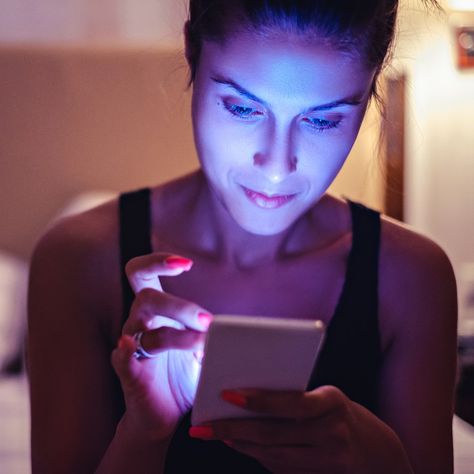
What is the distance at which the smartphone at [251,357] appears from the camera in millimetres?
571

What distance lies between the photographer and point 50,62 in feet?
6.75

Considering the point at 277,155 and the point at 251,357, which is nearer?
the point at 251,357

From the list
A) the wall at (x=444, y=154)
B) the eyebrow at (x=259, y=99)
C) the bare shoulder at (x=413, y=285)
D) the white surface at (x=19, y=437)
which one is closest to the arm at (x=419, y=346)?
the bare shoulder at (x=413, y=285)

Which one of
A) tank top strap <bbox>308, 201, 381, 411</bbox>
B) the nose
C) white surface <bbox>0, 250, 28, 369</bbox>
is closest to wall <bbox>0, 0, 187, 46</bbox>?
white surface <bbox>0, 250, 28, 369</bbox>

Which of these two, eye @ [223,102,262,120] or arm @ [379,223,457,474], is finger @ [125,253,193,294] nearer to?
eye @ [223,102,262,120]

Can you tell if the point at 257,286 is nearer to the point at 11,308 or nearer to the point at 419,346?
the point at 419,346

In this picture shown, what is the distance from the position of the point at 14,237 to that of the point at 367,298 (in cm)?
146

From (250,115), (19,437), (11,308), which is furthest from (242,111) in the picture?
(11,308)

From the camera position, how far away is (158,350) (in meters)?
0.64

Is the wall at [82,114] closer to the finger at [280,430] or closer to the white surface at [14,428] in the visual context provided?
the white surface at [14,428]

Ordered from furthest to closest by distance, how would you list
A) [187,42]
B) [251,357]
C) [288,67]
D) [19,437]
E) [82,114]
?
1. [82,114]
2. [19,437]
3. [187,42]
4. [288,67]
5. [251,357]

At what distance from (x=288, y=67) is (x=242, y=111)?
0.23ft

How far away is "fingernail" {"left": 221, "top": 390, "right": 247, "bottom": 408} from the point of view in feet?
2.09

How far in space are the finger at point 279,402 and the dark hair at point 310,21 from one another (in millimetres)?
357
